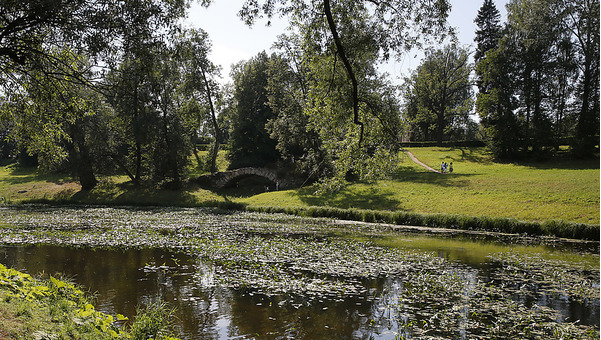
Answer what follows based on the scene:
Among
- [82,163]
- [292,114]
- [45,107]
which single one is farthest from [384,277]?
[82,163]

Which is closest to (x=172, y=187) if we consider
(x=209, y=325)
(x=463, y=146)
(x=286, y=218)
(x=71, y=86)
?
(x=286, y=218)

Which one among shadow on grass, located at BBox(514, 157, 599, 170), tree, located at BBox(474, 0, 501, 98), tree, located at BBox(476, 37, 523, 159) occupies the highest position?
tree, located at BBox(474, 0, 501, 98)

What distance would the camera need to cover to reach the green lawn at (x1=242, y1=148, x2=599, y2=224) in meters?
26.4

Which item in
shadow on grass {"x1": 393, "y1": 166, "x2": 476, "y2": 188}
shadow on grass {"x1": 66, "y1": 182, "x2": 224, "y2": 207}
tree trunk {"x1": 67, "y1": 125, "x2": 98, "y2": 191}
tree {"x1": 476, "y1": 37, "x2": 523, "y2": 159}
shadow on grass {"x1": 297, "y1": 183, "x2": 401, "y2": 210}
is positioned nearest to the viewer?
shadow on grass {"x1": 297, "y1": 183, "x2": 401, "y2": 210}

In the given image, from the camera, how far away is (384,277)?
38.3 feet

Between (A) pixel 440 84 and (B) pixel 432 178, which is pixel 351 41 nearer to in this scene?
(B) pixel 432 178

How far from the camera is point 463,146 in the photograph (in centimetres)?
6312

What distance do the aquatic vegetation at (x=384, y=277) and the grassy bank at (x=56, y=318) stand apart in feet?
10.6

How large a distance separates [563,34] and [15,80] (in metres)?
53.5

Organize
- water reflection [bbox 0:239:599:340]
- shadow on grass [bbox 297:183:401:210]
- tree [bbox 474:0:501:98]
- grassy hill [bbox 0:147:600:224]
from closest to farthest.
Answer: water reflection [bbox 0:239:599:340] < grassy hill [bbox 0:147:600:224] < shadow on grass [bbox 297:183:401:210] < tree [bbox 474:0:501:98]

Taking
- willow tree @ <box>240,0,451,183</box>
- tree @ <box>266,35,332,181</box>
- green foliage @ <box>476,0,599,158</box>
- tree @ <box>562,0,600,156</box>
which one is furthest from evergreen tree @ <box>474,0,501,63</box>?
willow tree @ <box>240,0,451,183</box>

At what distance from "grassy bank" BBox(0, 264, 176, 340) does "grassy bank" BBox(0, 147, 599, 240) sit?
21364 millimetres

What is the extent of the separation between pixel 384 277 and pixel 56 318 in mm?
8386

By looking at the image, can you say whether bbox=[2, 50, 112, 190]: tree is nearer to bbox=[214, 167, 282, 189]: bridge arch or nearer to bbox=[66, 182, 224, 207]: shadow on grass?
bbox=[66, 182, 224, 207]: shadow on grass
